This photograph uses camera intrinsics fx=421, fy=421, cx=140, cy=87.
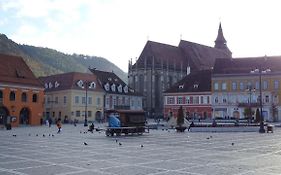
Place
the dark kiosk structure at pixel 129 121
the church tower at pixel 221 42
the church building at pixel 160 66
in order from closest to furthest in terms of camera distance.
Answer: the dark kiosk structure at pixel 129 121 < the church building at pixel 160 66 < the church tower at pixel 221 42

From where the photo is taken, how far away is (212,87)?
283 ft

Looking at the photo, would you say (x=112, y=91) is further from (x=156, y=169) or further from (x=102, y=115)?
(x=156, y=169)

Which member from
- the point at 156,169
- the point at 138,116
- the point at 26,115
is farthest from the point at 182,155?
the point at 26,115

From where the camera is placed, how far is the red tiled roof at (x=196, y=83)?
88.8m

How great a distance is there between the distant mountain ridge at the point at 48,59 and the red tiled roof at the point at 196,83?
115ft

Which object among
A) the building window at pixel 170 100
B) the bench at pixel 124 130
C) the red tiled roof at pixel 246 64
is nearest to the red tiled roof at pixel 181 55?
the building window at pixel 170 100

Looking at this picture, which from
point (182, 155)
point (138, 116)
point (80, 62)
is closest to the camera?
point (182, 155)

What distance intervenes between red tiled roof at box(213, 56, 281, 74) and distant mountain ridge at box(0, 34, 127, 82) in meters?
44.3

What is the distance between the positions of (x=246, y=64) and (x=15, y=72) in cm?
4533

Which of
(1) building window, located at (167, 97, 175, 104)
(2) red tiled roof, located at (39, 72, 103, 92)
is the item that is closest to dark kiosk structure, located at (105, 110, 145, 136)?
(2) red tiled roof, located at (39, 72, 103, 92)

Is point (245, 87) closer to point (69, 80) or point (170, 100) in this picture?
point (170, 100)

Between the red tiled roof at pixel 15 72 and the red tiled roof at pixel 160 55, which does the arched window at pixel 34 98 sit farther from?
the red tiled roof at pixel 160 55

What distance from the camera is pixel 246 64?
277 feet

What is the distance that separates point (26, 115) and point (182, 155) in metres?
51.7
